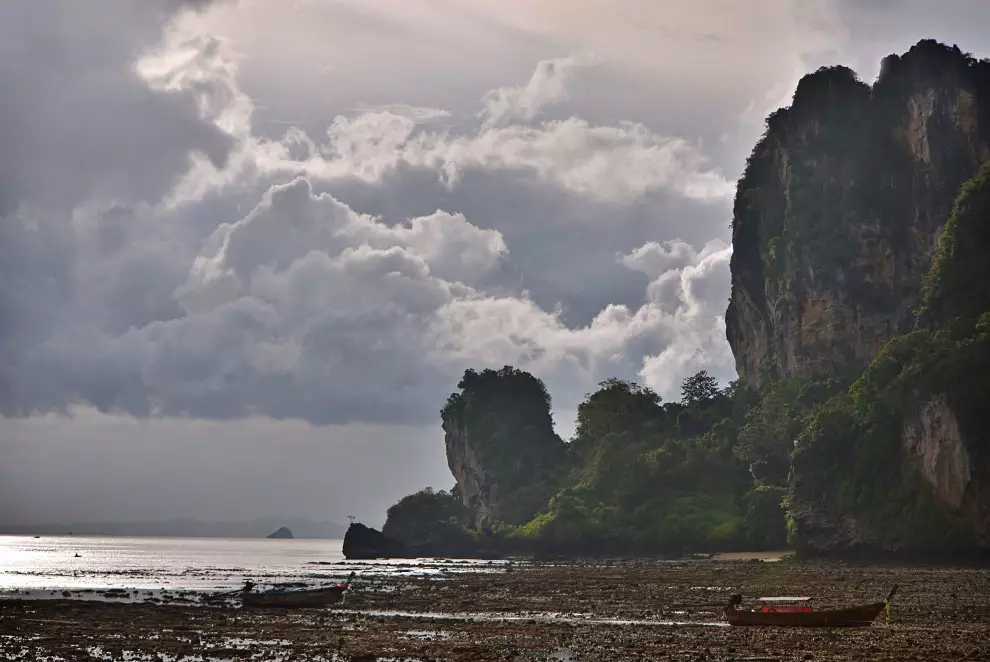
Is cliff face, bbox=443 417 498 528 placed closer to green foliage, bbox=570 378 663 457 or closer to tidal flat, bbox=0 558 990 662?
green foliage, bbox=570 378 663 457

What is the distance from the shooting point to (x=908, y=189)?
109875 millimetres

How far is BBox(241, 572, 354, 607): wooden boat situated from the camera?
51.3m

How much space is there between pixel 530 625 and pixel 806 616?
9.76 meters

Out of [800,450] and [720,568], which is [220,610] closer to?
[720,568]

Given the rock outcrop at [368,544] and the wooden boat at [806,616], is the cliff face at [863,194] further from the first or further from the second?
the wooden boat at [806,616]

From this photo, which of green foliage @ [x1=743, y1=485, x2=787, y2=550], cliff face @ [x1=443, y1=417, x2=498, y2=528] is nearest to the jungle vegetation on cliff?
green foliage @ [x1=743, y1=485, x2=787, y2=550]

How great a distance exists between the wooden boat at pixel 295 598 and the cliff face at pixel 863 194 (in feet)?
246

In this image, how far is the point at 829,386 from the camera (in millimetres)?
109875

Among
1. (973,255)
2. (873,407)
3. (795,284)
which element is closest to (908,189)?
(795,284)

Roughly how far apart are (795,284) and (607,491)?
109ft

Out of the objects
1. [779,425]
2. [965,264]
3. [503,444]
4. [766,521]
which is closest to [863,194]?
[965,264]

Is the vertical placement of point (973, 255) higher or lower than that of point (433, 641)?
higher

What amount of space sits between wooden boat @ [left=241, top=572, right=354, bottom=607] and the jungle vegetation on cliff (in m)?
47.1

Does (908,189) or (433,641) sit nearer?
(433,641)
